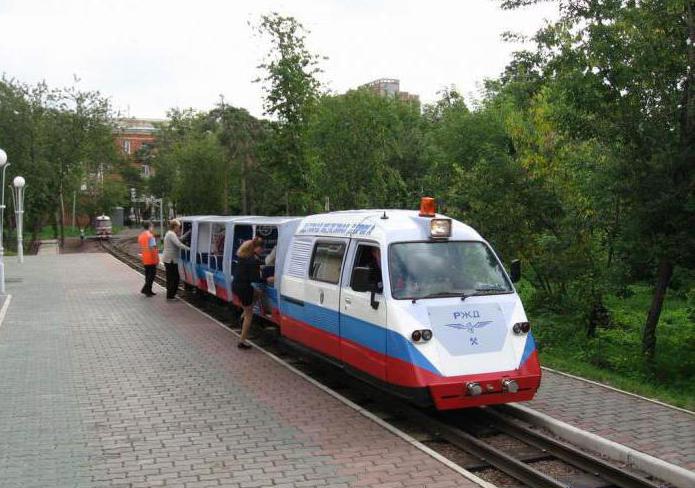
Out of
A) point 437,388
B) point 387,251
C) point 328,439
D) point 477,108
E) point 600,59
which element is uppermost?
point 477,108

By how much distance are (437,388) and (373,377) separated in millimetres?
1122

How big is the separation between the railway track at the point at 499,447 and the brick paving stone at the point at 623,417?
42 cm

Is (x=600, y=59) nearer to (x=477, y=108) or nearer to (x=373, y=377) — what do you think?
(x=373, y=377)

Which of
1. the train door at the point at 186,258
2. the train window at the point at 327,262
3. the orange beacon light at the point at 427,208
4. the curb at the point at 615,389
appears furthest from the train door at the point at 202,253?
the curb at the point at 615,389

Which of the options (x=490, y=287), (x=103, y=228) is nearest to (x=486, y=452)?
(x=490, y=287)

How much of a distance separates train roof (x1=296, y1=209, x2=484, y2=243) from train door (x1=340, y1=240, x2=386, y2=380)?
18cm

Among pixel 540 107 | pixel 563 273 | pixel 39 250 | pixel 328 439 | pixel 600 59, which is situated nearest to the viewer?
pixel 328 439

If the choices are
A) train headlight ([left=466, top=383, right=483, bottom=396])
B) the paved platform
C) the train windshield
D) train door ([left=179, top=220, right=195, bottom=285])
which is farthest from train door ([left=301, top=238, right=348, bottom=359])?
train door ([left=179, top=220, right=195, bottom=285])

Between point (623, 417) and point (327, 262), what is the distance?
4069 millimetres

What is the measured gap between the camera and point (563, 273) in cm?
1347

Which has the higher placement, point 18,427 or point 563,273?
point 563,273

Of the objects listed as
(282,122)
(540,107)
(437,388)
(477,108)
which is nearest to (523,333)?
(437,388)

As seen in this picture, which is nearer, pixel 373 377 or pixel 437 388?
pixel 437 388

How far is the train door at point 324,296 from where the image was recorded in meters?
9.10
